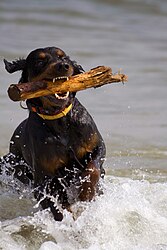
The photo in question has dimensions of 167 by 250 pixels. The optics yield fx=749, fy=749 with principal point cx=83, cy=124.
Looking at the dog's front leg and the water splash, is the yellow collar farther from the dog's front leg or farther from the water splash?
the water splash

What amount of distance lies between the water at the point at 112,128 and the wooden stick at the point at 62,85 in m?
0.91

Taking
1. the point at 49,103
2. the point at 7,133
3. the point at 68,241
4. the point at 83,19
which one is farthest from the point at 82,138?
the point at 83,19

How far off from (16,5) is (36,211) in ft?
Result: 44.6

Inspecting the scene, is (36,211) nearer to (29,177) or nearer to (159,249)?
(29,177)

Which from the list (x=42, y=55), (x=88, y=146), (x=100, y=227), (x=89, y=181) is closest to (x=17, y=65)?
(x=42, y=55)

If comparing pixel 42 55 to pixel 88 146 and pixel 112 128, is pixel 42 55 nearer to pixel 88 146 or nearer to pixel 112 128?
pixel 88 146

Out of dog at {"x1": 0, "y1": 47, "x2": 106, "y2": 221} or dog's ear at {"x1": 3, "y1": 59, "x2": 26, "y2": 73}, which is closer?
dog at {"x1": 0, "y1": 47, "x2": 106, "y2": 221}

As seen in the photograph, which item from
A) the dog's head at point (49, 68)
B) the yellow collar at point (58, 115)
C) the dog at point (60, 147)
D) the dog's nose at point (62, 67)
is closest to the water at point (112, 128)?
the dog at point (60, 147)

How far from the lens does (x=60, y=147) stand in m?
5.17

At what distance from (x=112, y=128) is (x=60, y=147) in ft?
9.72

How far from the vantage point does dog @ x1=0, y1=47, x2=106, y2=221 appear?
5.09 meters

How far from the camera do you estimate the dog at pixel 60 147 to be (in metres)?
5.09

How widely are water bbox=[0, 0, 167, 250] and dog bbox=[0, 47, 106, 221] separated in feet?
0.47

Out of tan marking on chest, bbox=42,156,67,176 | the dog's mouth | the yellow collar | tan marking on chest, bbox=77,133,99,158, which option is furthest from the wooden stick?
tan marking on chest, bbox=42,156,67,176
